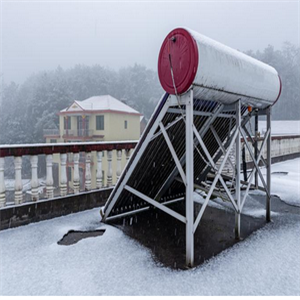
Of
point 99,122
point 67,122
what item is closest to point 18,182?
point 99,122

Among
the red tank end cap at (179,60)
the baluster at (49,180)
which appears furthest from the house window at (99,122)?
the red tank end cap at (179,60)

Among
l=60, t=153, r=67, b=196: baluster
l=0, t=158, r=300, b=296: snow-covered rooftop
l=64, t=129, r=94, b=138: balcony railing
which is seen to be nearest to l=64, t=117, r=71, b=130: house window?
l=64, t=129, r=94, b=138: balcony railing

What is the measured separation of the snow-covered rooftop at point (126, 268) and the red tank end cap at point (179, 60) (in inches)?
82.5

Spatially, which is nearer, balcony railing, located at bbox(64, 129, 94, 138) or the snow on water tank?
the snow on water tank

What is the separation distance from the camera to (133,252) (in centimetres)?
334

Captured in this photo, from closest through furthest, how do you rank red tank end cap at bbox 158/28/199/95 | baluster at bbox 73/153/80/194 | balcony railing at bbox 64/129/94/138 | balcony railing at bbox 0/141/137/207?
red tank end cap at bbox 158/28/199/95 < balcony railing at bbox 0/141/137/207 < baluster at bbox 73/153/80/194 < balcony railing at bbox 64/129/94/138

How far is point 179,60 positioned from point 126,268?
2497mm

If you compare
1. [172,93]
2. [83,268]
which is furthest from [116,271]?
[172,93]

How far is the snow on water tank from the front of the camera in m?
2.99

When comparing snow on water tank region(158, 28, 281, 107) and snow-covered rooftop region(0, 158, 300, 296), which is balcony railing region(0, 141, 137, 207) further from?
snow on water tank region(158, 28, 281, 107)

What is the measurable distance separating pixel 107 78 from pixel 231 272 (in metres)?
77.5

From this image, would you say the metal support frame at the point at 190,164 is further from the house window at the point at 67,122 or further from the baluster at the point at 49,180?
the house window at the point at 67,122

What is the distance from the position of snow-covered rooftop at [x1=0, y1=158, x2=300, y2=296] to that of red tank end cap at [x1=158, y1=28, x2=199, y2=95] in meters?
2.10

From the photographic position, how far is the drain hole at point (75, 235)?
12.0 ft
